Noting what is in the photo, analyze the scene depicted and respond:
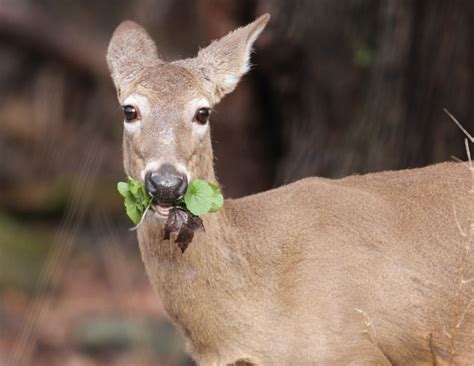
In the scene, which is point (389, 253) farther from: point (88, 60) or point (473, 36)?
point (88, 60)

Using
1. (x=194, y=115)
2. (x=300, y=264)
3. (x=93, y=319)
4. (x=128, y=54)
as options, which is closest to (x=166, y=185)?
(x=194, y=115)

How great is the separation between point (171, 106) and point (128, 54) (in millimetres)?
921

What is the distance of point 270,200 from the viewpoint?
25.2ft

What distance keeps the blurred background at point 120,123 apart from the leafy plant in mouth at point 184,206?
12.9 feet

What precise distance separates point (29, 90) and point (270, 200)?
1138cm

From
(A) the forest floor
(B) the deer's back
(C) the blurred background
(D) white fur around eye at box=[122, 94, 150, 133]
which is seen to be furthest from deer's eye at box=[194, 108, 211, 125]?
(A) the forest floor

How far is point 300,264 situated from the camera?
23.8 ft

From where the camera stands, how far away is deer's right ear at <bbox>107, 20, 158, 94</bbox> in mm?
7699

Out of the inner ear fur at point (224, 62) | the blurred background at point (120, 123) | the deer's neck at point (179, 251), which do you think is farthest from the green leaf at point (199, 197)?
the blurred background at point (120, 123)

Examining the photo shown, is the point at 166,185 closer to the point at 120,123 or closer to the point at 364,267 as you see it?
the point at 364,267

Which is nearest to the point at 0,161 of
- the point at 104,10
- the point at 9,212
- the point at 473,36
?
the point at 9,212

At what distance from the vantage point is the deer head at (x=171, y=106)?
6.79 meters

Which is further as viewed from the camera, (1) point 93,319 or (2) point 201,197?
(1) point 93,319

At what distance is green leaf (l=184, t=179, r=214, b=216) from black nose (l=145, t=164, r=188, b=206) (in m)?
0.12
